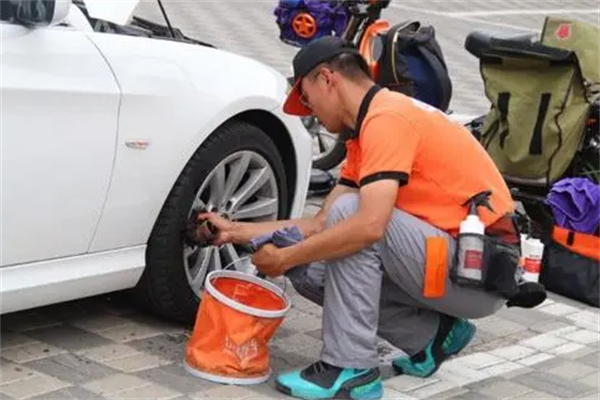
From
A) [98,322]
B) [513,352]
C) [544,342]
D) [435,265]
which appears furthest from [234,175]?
[544,342]

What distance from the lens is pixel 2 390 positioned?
12.5 feet

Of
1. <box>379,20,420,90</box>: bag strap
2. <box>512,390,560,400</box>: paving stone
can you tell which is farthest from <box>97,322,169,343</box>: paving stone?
<box>379,20,420,90</box>: bag strap

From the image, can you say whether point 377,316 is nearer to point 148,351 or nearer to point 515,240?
point 515,240

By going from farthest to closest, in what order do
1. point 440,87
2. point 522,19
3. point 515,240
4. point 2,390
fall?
point 522,19, point 440,87, point 515,240, point 2,390

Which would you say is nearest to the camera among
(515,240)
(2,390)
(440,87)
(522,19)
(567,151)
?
(2,390)

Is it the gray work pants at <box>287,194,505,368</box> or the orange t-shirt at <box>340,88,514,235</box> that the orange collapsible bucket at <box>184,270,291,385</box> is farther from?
the orange t-shirt at <box>340,88,514,235</box>

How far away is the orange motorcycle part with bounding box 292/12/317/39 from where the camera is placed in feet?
24.9

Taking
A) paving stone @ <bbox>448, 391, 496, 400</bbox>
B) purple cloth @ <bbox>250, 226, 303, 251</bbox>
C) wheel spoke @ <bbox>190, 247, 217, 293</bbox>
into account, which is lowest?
paving stone @ <bbox>448, 391, 496, 400</bbox>

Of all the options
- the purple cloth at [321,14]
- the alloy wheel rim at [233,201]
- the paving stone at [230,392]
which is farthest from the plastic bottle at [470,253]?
the purple cloth at [321,14]

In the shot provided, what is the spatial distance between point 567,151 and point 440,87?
872 mm

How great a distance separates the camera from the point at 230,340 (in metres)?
4.01

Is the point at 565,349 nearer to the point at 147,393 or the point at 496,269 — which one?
the point at 496,269

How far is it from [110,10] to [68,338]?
1.22m

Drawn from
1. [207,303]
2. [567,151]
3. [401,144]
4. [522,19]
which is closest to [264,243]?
[207,303]
